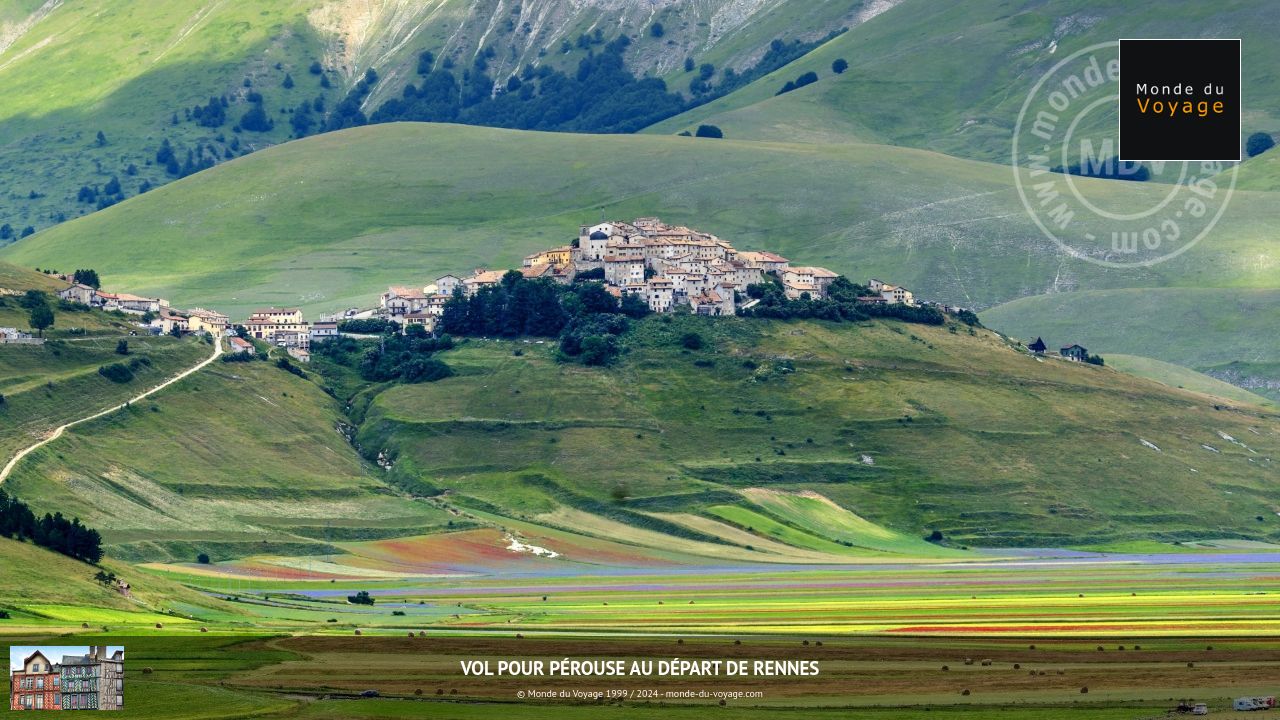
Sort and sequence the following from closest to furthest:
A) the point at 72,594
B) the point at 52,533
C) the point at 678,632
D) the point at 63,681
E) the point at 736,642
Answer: the point at 63,681
the point at 736,642
the point at 678,632
the point at 72,594
the point at 52,533

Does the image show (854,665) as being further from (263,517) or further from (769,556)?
(263,517)

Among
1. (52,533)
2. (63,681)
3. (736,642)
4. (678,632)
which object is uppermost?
(63,681)

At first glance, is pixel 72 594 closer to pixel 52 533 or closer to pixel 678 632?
pixel 52 533

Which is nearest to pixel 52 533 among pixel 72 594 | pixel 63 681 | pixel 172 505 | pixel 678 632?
pixel 72 594

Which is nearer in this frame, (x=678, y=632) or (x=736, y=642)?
(x=736, y=642)

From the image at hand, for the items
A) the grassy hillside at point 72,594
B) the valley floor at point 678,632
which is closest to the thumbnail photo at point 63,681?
the valley floor at point 678,632

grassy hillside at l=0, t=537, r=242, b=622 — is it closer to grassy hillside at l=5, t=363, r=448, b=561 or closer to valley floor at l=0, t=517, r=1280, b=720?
valley floor at l=0, t=517, r=1280, b=720

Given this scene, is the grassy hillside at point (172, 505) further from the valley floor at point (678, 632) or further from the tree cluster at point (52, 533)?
the tree cluster at point (52, 533)

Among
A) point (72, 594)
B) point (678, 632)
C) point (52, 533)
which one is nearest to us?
point (678, 632)
